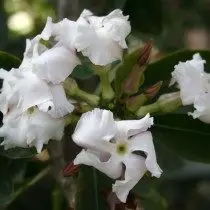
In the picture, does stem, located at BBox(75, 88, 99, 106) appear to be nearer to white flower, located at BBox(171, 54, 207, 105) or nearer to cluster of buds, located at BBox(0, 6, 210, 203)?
cluster of buds, located at BBox(0, 6, 210, 203)

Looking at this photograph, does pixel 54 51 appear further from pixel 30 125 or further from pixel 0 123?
pixel 0 123

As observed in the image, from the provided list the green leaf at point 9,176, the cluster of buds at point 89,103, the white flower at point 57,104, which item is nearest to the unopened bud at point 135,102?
the cluster of buds at point 89,103

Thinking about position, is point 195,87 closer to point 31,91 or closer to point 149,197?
point 31,91

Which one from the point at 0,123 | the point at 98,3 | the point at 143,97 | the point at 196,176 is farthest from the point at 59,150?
the point at 196,176

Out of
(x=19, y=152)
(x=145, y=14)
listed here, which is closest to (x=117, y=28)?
(x=19, y=152)

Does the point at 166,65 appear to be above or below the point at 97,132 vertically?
below

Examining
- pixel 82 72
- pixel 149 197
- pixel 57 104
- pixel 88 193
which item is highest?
pixel 57 104
